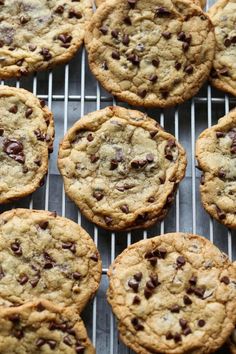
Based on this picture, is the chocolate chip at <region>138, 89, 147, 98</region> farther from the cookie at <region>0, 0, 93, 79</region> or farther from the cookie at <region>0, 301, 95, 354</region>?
the cookie at <region>0, 301, 95, 354</region>

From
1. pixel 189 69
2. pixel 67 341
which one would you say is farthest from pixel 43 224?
pixel 189 69

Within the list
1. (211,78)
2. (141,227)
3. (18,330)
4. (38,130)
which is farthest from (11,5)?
(18,330)

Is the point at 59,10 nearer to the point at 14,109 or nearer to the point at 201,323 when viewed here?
the point at 14,109

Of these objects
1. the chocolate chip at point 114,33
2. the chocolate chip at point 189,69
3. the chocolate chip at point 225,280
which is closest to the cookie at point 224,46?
the chocolate chip at point 189,69

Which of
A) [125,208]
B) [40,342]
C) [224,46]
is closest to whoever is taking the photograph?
[40,342]

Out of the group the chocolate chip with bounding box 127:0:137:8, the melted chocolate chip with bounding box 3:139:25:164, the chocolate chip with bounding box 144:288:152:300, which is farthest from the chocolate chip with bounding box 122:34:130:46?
the chocolate chip with bounding box 144:288:152:300

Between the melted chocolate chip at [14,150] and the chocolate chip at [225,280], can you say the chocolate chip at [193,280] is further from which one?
the melted chocolate chip at [14,150]
